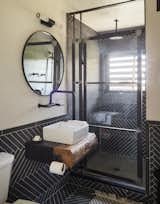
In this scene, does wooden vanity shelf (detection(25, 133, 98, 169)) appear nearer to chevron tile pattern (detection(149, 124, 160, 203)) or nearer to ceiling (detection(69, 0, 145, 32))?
chevron tile pattern (detection(149, 124, 160, 203))

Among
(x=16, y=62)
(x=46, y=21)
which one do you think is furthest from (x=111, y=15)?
(x=16, y=62)

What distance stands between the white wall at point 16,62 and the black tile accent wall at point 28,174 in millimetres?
96

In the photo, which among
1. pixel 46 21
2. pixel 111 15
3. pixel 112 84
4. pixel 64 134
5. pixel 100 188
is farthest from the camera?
pixel 112 84

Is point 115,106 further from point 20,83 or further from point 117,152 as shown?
point 20,83

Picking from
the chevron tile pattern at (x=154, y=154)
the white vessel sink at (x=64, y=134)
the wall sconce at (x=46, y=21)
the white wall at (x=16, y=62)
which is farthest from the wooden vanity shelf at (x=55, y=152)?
the wall sconce at (x=46, y=21)

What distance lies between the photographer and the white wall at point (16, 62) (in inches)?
73.3

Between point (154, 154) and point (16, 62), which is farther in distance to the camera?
point (154, 154)

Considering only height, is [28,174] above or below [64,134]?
below

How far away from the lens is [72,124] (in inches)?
96.8

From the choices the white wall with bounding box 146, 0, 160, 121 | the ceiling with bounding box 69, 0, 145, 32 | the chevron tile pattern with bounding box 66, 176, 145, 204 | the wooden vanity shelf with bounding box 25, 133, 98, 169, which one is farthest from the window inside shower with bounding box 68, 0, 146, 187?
the wooden vanity shelf with bounding box 25, 133, 98, 169

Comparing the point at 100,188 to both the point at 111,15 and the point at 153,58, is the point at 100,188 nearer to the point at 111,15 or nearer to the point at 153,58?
the point at 153,58

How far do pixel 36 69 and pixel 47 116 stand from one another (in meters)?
0.58

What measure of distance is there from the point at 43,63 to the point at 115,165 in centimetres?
191

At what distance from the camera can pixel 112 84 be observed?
126 inches
